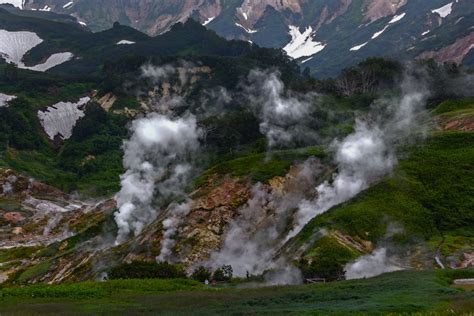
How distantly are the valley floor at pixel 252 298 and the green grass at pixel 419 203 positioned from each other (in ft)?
33.2

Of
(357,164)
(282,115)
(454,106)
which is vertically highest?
(282,115)

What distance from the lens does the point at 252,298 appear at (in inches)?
1205

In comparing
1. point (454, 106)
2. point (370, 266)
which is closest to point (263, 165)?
point (370, 266)

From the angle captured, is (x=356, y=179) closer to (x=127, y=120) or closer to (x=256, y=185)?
(x=256, y=185)

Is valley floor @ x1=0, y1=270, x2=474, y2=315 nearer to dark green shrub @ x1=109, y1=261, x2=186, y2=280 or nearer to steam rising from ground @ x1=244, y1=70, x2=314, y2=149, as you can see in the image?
dark green shrub @ x1=109, y1=261, x2=186, y2=280

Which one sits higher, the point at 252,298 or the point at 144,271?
the point at 144,271

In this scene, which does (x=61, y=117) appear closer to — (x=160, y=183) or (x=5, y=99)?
(x=5, y=99)

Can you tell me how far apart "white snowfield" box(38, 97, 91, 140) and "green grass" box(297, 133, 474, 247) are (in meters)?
125

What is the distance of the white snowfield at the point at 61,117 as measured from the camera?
162m

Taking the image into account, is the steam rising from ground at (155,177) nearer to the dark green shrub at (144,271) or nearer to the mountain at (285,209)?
the mountain at (285,209)

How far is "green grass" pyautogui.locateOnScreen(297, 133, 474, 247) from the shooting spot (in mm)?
46531

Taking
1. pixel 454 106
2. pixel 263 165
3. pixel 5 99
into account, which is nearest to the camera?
pixel 263 165

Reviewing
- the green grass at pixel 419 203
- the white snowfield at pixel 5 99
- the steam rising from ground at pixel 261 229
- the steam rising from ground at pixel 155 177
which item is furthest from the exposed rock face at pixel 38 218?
the white snowfield at pixel 5 99

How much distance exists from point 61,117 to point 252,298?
14671 centimetres
